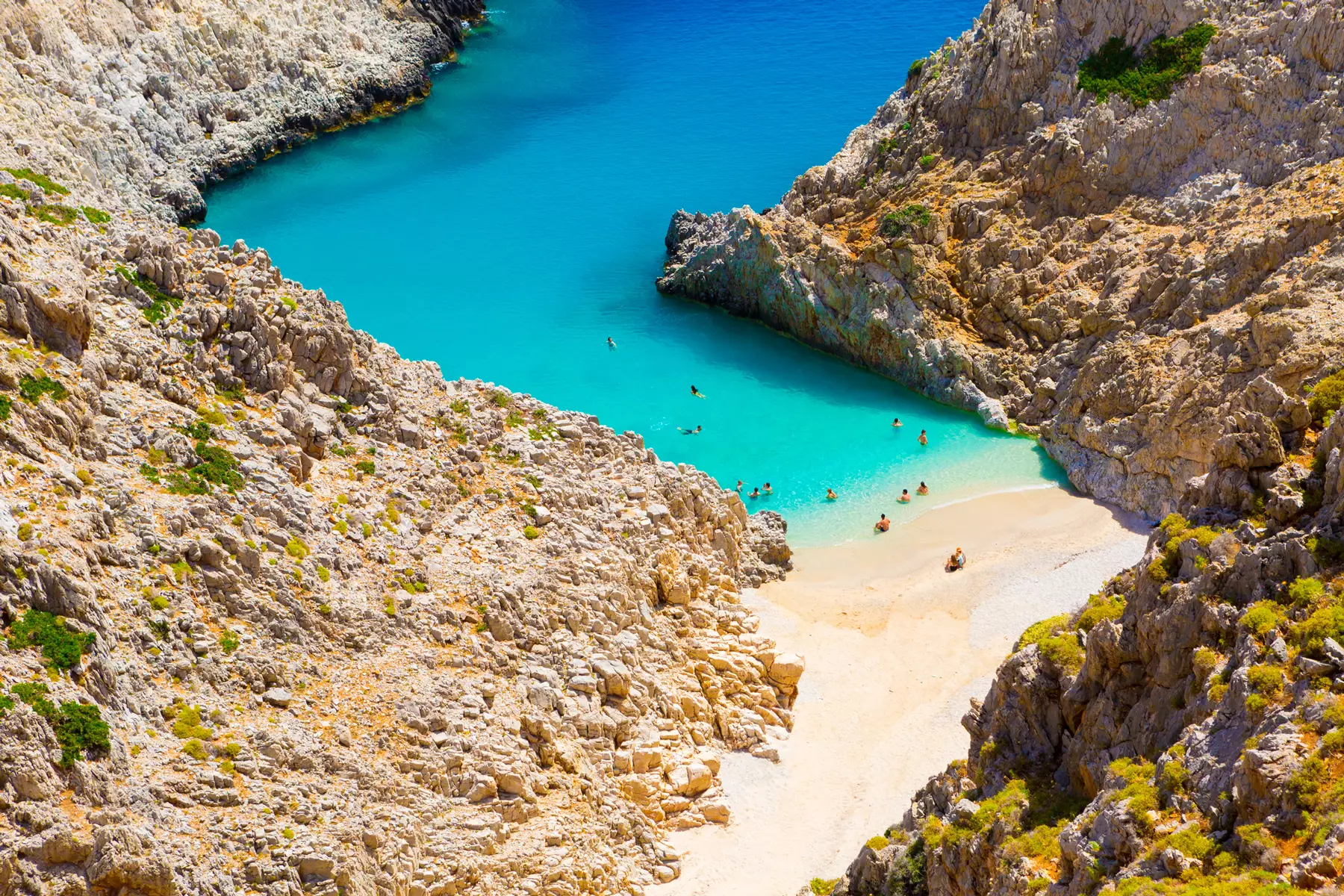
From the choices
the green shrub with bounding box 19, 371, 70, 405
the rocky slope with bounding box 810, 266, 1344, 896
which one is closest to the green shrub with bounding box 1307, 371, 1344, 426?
the rocky slope with bounding box 810, 266, 1344, 896

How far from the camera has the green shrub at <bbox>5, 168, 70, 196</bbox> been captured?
41.7 metres

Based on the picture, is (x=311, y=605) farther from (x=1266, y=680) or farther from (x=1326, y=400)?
(x=1326, y=400)

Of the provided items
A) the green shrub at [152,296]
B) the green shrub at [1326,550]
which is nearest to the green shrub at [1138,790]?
the green shrub at [1326,550]

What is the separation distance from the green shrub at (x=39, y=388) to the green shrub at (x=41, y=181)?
923cm

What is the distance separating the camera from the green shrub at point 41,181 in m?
41.7

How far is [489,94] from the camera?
106188 millimetres

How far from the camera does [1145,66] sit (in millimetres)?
66812

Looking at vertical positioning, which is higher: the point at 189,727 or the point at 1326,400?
the point at 1326,400

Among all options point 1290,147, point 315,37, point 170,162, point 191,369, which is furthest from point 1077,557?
point 315,37

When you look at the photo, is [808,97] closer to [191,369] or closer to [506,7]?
[506,7]

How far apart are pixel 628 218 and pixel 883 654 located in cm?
4337

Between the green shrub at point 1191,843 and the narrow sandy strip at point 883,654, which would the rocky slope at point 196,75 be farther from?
the green shrub at point 1191,843

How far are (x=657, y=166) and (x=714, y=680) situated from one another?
5285cm

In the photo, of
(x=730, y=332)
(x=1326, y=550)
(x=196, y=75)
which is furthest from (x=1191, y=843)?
(x=196, y=75)
